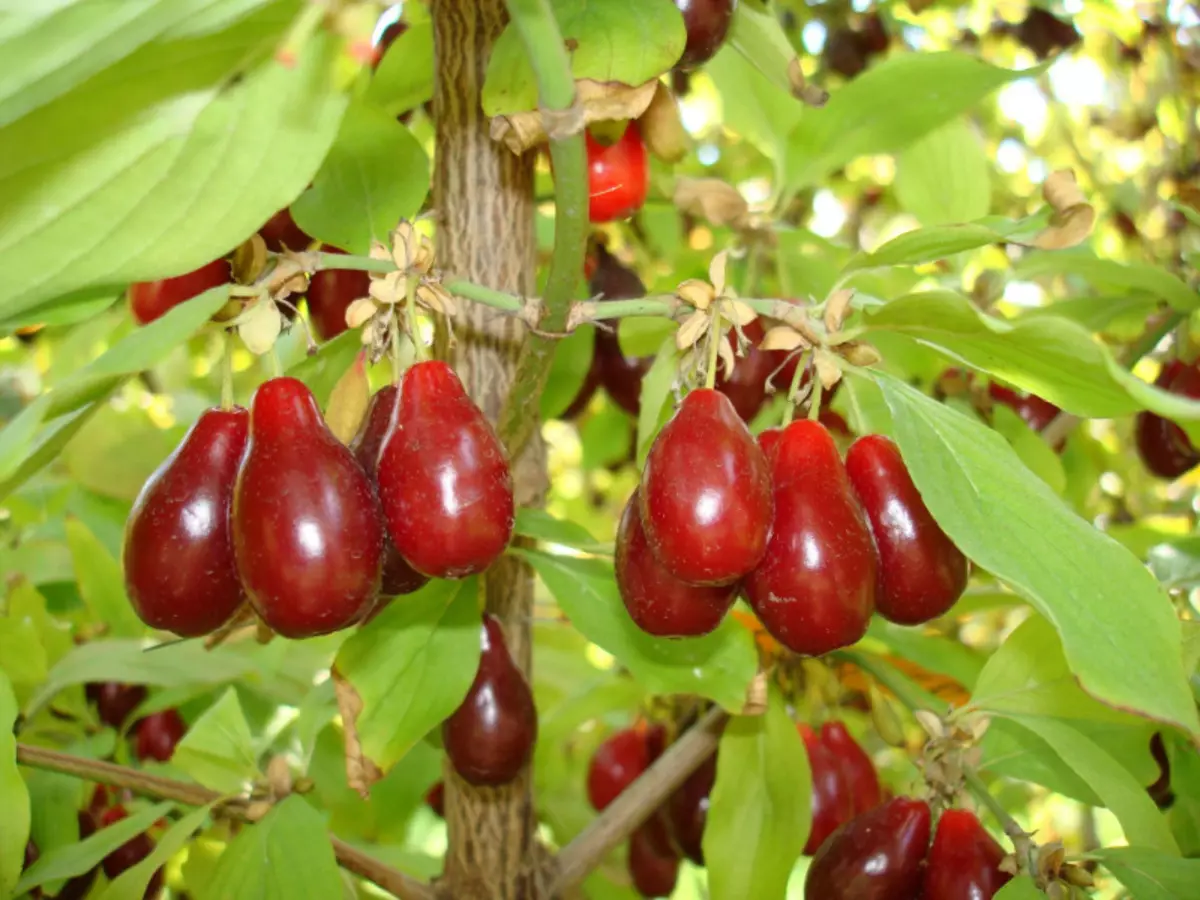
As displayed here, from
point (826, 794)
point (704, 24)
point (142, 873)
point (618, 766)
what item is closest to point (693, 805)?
point (826, 794)

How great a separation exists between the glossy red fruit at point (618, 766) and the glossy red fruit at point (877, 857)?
0.57 meters

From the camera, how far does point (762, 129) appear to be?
1174 millimetres

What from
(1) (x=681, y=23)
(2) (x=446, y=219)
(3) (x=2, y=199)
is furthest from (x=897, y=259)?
(3) (x=2, y=199)

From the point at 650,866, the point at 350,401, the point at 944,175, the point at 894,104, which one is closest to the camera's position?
the point at 350,401

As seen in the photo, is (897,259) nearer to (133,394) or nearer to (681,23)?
(681,23)

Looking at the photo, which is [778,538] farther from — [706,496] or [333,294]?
[333,294]

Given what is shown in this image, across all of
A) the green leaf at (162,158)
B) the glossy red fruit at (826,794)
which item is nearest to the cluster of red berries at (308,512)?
the green leaf at (162,158)

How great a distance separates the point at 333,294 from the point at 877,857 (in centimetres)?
61

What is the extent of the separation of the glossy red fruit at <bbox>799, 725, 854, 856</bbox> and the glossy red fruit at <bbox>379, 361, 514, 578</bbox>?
0.59 meters

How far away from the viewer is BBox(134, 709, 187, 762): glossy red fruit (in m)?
1.32

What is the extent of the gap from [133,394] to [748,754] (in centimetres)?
139

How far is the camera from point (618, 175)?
2.95ft

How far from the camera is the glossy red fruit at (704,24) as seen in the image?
0.77 meters

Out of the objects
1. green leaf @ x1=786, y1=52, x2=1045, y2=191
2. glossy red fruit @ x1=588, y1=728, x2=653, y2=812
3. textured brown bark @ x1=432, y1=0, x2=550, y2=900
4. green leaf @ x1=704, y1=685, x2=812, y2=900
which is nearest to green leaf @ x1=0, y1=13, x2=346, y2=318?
textured brown bark @ x1=432, y1=0, x2=550, y2=900
